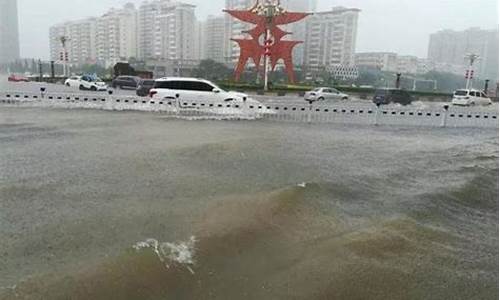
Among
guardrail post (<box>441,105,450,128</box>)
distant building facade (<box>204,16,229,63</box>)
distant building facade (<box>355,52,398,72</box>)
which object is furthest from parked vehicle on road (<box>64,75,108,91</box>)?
distant building facade (<box>355,52,398,72</box>)

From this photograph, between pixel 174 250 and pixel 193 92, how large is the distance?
40.5ft

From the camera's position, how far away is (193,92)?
1606 centimetres

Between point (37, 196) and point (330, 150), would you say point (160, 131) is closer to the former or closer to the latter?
point (330, 150)

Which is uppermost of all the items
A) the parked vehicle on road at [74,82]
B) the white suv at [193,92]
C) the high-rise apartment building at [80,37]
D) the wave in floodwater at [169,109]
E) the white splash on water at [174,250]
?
the high-rise apartment building at [80,37]

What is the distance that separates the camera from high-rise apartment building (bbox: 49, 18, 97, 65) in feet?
205

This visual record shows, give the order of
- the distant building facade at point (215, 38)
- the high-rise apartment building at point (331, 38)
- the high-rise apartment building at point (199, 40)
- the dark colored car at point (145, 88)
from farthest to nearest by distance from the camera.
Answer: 1. the high-rise apartment building at point (199, 40)
2. the distant building facade at point (215, 38)
3. the high-rise apartment building at point (331, 38)
4. the dark colored car at point (145, 88)

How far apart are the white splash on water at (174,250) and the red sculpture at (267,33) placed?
26.4 meters

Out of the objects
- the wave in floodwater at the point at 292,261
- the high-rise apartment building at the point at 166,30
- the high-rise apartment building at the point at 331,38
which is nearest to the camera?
the wave in floodwater at the point at 292,261

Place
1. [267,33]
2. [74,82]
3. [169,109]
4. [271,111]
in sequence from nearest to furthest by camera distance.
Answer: [271,111] → [169,109] → [74,82] → [267,33]

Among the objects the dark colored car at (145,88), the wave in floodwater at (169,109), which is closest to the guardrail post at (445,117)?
the wave in floodwater at (169,109)

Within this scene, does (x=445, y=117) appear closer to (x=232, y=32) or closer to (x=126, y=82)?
(x=126, y=82)

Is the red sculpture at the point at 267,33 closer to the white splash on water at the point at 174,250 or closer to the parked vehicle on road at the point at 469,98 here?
the parked vehicle on road at the point at 469,98

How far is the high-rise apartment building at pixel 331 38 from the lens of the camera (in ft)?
175

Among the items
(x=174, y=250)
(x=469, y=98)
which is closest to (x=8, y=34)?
(x=174, y=250)
